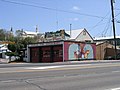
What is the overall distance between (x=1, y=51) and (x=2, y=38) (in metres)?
56.4

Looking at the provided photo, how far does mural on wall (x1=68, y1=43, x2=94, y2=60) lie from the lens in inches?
2110

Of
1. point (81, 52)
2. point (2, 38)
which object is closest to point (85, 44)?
point (81, 52)

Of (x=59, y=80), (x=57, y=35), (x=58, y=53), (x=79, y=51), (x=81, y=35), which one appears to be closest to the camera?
(x=59, y=80)

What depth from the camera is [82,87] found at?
12.6 meters

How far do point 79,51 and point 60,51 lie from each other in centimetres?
419

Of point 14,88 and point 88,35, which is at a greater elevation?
point 88,35

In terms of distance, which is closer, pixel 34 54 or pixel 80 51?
pixel 80 51

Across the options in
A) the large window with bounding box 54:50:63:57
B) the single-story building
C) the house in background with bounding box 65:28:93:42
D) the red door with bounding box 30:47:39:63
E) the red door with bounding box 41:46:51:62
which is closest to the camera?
the single-story building

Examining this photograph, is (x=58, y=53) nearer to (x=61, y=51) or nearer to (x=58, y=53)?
(x=58, y=53)

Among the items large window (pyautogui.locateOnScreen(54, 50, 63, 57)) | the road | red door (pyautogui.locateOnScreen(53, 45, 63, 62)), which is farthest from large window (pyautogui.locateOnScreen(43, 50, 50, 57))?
the road

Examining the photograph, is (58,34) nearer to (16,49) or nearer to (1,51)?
(16,49)

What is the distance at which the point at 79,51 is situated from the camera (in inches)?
2188

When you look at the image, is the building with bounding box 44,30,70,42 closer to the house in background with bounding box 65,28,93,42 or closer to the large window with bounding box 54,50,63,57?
the house in background with bounding box 65,28,93,42

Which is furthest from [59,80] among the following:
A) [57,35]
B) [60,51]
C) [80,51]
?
[57,35]
